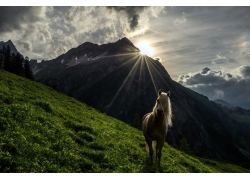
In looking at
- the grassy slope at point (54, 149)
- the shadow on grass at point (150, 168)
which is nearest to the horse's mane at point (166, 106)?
the shadow on grass at point (150, 168)

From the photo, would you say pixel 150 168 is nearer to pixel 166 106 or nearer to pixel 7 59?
pixel 166 106

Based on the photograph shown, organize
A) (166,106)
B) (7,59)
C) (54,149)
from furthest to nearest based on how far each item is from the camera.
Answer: (7,59) < (166,106) < (54,149)

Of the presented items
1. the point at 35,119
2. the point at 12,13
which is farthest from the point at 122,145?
the point at 12,13

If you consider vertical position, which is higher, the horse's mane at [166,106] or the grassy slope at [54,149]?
the horse's mane at [166,106]

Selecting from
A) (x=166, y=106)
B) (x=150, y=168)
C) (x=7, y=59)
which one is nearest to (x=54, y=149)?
(x=150, y=168)

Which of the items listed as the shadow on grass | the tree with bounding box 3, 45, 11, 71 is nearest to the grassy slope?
the shadow on grass

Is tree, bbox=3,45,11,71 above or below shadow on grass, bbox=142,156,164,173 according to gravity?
above

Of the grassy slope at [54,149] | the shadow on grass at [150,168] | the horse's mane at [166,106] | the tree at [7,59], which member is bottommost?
the shadow on grass at [150,168]

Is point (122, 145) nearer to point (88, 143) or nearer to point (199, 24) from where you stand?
point (88, 143)

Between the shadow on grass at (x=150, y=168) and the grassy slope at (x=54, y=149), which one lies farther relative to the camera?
the shadow on grass at (x=150, y=168)

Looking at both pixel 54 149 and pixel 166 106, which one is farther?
pixel 166 106

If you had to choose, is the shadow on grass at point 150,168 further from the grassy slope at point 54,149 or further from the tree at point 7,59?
the tree at point 7,59

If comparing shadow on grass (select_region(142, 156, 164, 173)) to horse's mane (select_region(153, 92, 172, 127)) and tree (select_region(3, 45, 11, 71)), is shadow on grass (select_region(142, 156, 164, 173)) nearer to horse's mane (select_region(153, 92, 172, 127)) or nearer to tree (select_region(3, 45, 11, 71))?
horse's mane (select_region(153, 92, 172, 127))
